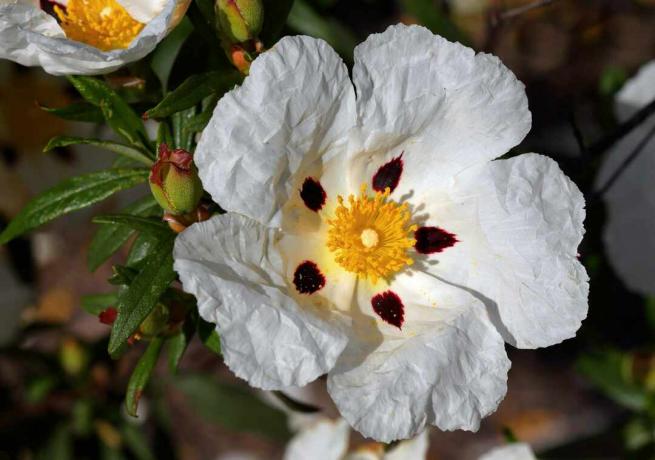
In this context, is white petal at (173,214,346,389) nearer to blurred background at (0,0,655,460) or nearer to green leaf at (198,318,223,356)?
green leaf at (198,318,223,356)

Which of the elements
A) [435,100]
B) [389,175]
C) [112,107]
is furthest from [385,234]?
[112,107]

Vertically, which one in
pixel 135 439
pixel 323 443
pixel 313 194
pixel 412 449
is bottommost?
pixel 135 439

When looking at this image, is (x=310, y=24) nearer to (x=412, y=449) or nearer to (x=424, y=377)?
(x=412, y=449)

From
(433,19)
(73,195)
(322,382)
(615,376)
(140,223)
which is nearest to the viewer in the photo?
(140,223)

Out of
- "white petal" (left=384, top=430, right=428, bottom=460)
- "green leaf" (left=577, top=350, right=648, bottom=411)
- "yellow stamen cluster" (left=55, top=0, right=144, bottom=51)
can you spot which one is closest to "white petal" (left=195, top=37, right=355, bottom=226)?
"yellow stamen cluster" (left=55, top=0, right=144, bottom=51)

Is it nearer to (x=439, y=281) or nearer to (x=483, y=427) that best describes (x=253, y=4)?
(x=439, y=281)

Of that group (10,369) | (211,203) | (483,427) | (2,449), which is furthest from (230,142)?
(483,427)

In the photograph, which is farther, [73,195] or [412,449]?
[412,449]
